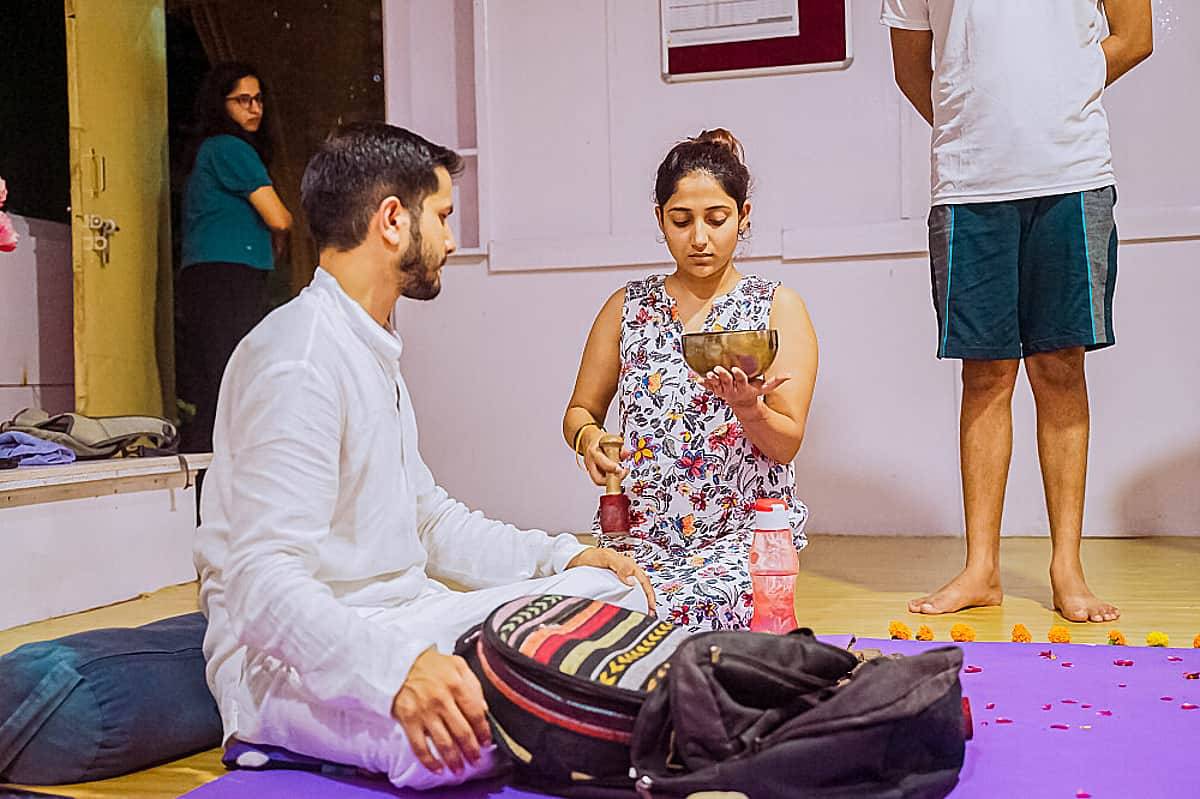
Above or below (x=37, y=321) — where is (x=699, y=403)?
below

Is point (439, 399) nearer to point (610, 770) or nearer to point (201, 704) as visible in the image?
point (201, 704)

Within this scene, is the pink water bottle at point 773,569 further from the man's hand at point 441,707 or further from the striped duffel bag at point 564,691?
the man's hand at point 441,707

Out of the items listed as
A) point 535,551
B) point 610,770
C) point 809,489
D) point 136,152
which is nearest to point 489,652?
point 610,770

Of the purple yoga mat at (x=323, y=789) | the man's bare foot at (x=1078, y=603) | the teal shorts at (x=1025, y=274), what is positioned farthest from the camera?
the teal shorts at (x=1025, y=274)

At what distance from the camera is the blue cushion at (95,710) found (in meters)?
1.49

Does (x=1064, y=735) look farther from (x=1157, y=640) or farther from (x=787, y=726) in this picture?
(x=1157, y=640)

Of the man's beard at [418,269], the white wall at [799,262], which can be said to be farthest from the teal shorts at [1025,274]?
the man's beard at [418,269]

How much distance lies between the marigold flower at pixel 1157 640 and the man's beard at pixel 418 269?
1.38 metres

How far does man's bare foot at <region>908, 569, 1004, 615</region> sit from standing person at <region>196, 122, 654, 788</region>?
1016mm

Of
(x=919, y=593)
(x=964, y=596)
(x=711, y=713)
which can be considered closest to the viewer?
(x=711, y=713)

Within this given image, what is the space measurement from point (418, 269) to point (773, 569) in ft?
2.63

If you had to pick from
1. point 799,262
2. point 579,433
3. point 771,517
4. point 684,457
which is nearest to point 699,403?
point 684,457

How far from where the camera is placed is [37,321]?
420cm

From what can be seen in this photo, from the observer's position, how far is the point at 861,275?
12.5 ft
